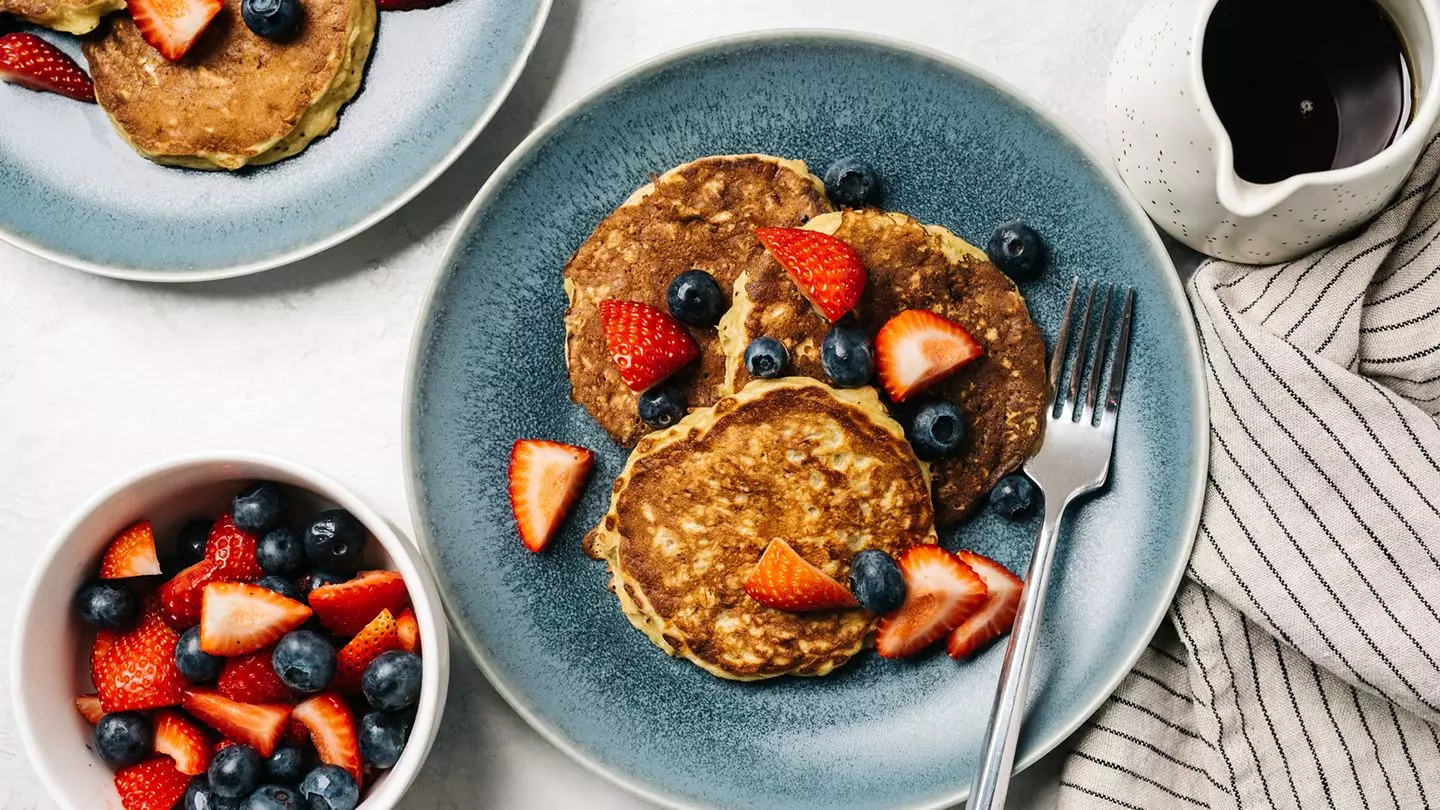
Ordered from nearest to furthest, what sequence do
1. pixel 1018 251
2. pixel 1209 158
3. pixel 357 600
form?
pixel 1209 158, pixel 357 600, pixel 1018 251

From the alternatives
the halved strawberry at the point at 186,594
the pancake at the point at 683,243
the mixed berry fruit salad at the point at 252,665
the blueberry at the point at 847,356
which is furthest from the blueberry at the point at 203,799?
the blueberry at the point at 847,356

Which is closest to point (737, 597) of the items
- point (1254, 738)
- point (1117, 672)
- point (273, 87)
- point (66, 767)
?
point (1117, 672)

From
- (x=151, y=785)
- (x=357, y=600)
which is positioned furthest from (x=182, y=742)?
(x=357, y=600)

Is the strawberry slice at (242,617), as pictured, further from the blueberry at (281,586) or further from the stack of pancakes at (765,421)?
the stack of pancakes at (765,421)

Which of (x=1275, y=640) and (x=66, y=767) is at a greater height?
(x=1275, y=640)

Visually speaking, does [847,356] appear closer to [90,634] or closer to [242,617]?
[242,617]

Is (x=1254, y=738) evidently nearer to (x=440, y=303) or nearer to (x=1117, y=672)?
(x=1117, y=672)
